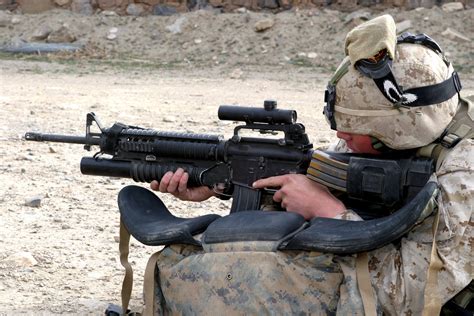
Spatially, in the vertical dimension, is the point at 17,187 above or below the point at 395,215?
below

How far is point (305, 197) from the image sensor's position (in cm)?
368

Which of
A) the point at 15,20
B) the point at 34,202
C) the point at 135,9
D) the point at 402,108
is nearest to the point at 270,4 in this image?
the point at 135,9

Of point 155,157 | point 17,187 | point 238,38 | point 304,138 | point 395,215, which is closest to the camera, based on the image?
point 395,215

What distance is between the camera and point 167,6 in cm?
1820

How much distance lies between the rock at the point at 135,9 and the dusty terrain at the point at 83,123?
1614mm

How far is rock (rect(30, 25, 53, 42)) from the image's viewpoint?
56.4 feet

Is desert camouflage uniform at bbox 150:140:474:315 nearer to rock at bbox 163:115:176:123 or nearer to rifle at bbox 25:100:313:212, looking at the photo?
rifle at bbox 25:100:313:212

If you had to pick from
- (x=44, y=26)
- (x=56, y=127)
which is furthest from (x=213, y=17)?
(x=56, y=127)

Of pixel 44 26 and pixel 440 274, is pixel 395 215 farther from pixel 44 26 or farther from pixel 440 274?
pixel 44 26

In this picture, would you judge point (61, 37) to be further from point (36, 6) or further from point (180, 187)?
point (180, 187)

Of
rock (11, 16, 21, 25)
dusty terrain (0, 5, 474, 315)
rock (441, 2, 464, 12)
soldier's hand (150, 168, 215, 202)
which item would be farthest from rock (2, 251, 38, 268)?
rock (11, 16, 21, 25)

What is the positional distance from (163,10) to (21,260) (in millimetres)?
13479

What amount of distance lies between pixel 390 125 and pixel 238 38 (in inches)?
508

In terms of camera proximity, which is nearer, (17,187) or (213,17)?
(17,187)
